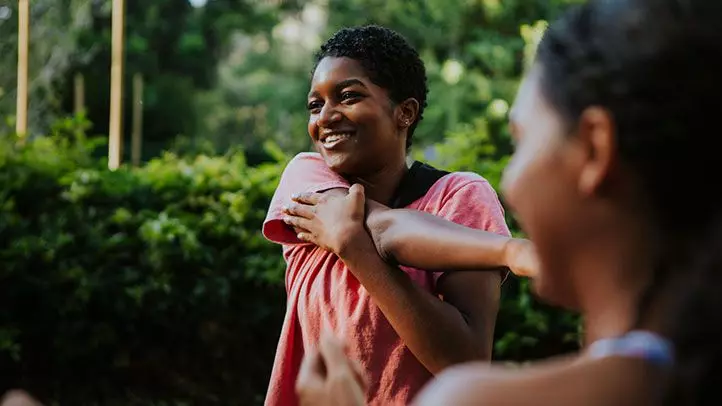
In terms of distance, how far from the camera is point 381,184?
8.39 ft

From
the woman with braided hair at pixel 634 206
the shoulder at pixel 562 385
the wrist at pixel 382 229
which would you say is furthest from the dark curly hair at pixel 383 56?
the shoulder at pixel 562 385

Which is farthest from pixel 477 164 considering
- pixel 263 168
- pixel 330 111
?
pixel 330 111

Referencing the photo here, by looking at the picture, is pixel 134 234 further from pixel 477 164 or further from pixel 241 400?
pixel 477 164

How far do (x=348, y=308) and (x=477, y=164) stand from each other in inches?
172

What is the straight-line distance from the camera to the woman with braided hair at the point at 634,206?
3.09ft

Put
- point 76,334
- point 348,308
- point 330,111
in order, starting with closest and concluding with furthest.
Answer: point 348,308
point 330,111
point 76,334

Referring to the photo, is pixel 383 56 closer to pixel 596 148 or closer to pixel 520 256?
pixel 520 256

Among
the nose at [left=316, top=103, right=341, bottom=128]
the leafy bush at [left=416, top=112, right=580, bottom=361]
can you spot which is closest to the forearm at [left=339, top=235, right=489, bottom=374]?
the nose at [left=316, top=103, right=341, bottom=128]

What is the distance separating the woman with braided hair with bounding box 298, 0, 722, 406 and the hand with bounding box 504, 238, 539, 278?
68 centimetres

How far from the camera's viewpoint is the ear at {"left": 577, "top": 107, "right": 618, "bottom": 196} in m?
0.99

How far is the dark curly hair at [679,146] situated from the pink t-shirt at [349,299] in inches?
52.8

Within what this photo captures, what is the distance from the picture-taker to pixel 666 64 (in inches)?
38.2

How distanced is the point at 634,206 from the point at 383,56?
1639mm

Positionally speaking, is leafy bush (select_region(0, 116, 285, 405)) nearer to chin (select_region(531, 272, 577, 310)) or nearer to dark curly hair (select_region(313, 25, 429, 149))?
dark curly hair (select_region(313, 25, 429, 149))
